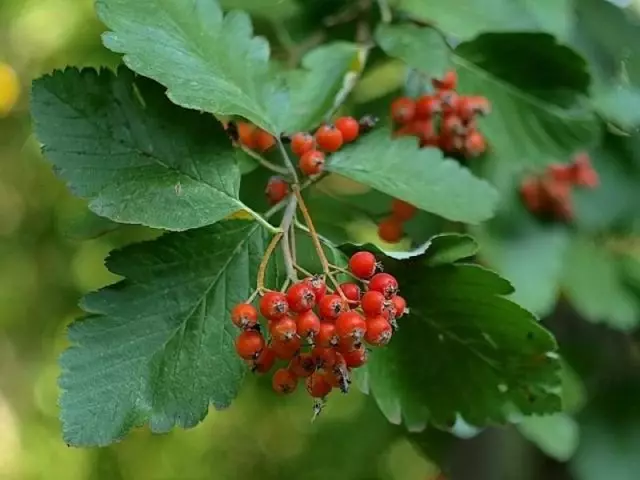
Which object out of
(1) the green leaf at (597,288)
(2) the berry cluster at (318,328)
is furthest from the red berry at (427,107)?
(1) the green leaf at (597,288)

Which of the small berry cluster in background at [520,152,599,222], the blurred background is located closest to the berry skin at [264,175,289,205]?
the blurred background

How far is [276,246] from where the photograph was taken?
53cm

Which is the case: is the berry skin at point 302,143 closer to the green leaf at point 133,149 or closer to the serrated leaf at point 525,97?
the green leaf at point 133,149

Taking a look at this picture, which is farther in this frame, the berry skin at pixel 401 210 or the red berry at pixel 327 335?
the berry skin at pixel 401 210

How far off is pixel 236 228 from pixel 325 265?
2.9 inches

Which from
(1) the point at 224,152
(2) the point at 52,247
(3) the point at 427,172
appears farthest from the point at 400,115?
(2) the point at 52,247

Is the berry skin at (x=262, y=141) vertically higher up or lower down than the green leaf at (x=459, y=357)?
higher up

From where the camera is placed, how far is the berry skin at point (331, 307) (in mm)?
455

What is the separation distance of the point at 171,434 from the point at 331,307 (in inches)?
53.4

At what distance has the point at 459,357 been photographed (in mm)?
601

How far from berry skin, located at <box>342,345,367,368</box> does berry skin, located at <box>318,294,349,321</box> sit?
2cm

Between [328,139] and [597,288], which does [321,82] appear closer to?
[328,139]

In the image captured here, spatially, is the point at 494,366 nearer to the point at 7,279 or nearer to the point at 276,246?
the point at 276,246

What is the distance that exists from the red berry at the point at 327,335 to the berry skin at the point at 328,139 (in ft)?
0.50
